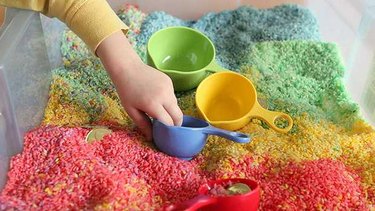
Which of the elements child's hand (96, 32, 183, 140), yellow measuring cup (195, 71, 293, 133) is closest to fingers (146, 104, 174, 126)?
child's hand (96, 32, 183, 140)

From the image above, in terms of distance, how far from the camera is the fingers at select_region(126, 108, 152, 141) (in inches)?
27.0

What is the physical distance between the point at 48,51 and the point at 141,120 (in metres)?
0.27

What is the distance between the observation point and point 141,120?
0.69 meters

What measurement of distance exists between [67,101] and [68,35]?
0.21 meters

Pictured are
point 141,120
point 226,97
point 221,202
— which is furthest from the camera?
point 226,97

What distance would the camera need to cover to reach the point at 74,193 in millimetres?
577

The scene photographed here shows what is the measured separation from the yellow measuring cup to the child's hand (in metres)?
0.10

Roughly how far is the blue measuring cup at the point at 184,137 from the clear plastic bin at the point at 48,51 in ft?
0.62

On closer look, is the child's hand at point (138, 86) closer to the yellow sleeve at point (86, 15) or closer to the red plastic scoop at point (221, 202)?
the yellow sleeve at point (86, 15)

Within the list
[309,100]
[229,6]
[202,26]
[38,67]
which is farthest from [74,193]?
[229,6]

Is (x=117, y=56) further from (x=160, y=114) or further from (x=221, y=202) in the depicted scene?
(x=221, y=202)

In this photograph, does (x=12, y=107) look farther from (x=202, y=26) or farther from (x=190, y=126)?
(x=202, y=26)

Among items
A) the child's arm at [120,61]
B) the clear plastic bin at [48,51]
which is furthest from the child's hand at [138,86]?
the clear plastic bin at [48,51]

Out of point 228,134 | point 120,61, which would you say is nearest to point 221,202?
point 228,134
